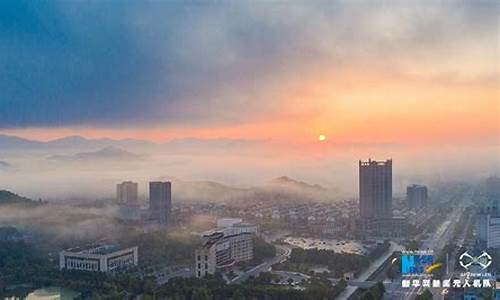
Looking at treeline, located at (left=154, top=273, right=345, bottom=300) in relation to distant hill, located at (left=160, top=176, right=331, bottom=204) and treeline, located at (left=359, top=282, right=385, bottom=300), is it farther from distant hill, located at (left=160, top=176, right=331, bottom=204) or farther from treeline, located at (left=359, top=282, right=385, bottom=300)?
distant hill, located at (left=160, top=176, right=331, bottom=204)

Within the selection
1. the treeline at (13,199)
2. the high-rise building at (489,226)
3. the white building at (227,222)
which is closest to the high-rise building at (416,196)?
the high-rise building at (489,226)

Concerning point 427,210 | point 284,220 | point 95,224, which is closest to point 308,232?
point 284,220

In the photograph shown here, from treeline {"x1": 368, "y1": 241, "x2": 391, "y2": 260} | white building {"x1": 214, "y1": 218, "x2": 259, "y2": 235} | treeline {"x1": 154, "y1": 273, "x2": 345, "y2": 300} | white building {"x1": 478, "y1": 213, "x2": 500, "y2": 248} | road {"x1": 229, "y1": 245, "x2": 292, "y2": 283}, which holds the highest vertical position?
white building {"x1": 478, "y1": 213, "x2": 500, "y2": 248}

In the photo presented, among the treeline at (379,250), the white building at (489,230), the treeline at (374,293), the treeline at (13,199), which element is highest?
the treeline at (13,199)

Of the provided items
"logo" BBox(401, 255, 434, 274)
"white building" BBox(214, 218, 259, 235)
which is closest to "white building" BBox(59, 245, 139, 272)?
"white building" BBox(214, 218, 259, 235)

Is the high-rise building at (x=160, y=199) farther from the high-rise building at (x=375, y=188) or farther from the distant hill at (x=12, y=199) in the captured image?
the high-rise building at (x=375, y=188)

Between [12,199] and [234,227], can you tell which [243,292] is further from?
[12,199]
